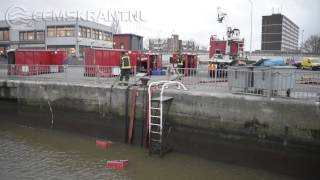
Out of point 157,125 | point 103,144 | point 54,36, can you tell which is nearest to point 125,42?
point 103,144

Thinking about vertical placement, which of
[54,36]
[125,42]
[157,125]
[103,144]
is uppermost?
[54,36]

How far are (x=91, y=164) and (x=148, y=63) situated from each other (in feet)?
45.5

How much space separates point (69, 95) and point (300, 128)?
992 cm

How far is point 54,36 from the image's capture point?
71688mm

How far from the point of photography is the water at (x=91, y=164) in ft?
36.8

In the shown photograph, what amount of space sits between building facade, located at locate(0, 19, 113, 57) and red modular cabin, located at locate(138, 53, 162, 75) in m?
44.3

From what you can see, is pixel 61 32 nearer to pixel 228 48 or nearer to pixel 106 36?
pixel 106 36

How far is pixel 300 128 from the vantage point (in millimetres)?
10797

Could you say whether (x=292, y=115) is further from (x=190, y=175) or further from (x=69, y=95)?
(x=69, y=95)

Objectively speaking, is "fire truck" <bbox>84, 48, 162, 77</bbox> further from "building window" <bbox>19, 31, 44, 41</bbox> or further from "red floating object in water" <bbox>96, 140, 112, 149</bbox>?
"building window" <bbox>19, 31, 44, 41</bbox>

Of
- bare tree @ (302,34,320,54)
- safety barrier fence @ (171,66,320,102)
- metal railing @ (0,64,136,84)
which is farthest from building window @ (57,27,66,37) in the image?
safety barrier fence @ (171,66,320,102)

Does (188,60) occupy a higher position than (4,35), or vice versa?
(4,35)

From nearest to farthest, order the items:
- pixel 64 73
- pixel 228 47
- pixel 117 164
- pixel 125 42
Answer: pixel 117 164, pixel 64 73, pixel 228 47, pixel 125 42

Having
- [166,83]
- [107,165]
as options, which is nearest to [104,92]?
[166,83]
